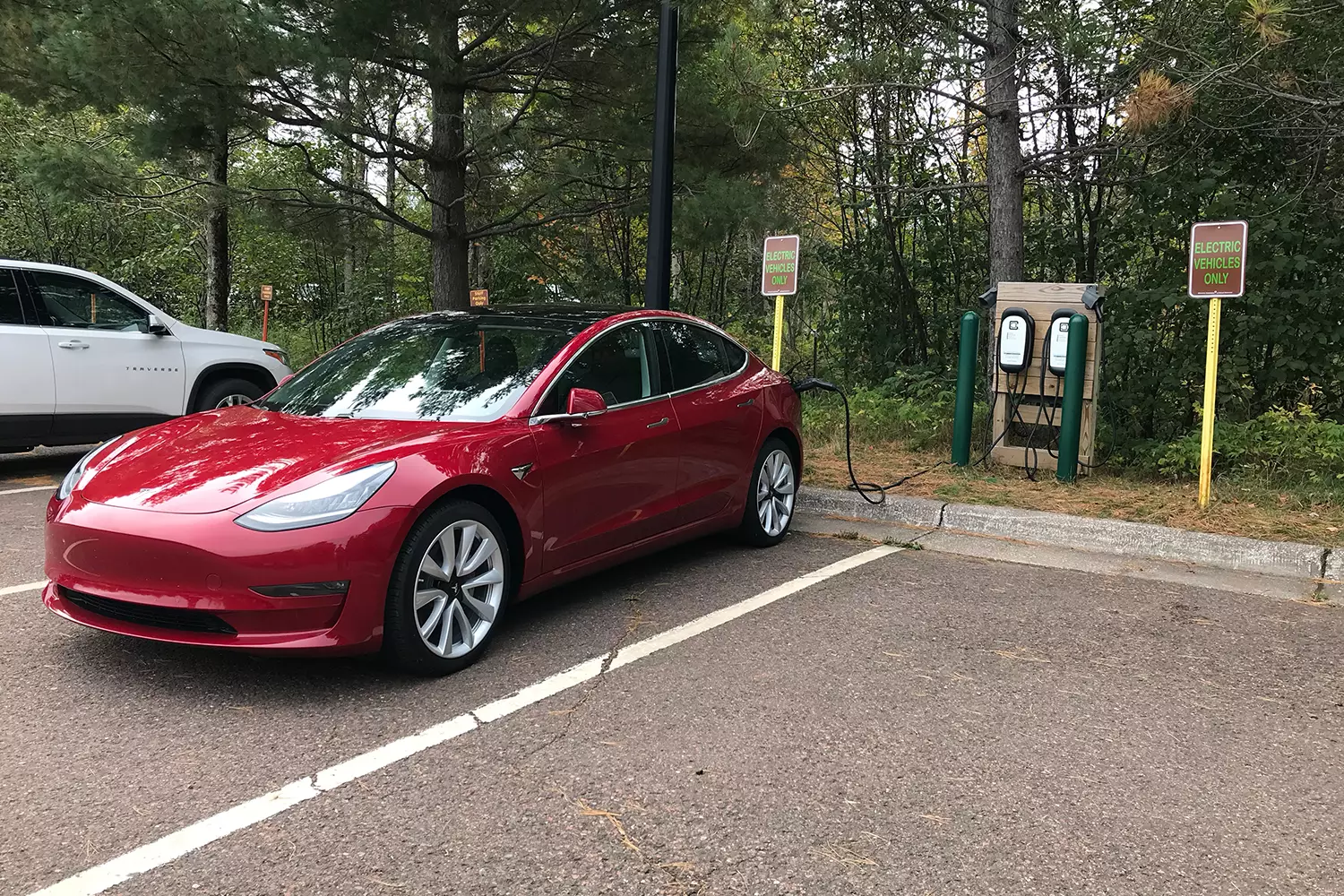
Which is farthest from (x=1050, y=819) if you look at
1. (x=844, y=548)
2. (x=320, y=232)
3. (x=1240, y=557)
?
(x=320, y=232)

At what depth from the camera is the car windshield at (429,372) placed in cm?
461

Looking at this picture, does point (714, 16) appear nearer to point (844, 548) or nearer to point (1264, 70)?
point (1264, 70)

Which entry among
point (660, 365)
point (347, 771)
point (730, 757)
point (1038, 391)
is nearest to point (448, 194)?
point (1038, 391)

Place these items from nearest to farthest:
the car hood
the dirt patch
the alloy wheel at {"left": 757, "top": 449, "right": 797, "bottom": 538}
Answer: the car hood
the alloy wheel at {"left": 757, "top": 449, "right": 797, "bottom": 538}
the dirt patch

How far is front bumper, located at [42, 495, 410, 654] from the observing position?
Answer: 3508 mm

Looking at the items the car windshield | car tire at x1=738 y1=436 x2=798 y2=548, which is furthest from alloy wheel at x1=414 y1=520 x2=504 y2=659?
car tire at x1=738 y1=436 x2=798 y2=548

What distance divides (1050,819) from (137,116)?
11.4 metres

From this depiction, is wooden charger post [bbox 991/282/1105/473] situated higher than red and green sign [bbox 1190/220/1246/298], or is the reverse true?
red and green sign [bbox 1190/220/1246/298]

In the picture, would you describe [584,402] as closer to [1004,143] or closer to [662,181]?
[662,181]

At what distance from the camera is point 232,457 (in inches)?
158

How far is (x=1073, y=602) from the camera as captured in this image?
17.2 ft

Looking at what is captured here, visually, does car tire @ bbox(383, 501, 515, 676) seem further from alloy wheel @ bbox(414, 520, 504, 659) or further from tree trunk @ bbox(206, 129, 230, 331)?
tree trunk @ bbox(206, 129, 230, 331)

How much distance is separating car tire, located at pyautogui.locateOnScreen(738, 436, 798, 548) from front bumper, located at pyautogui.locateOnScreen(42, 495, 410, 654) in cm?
274

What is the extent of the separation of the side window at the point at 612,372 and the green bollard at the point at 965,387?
11.6ft
